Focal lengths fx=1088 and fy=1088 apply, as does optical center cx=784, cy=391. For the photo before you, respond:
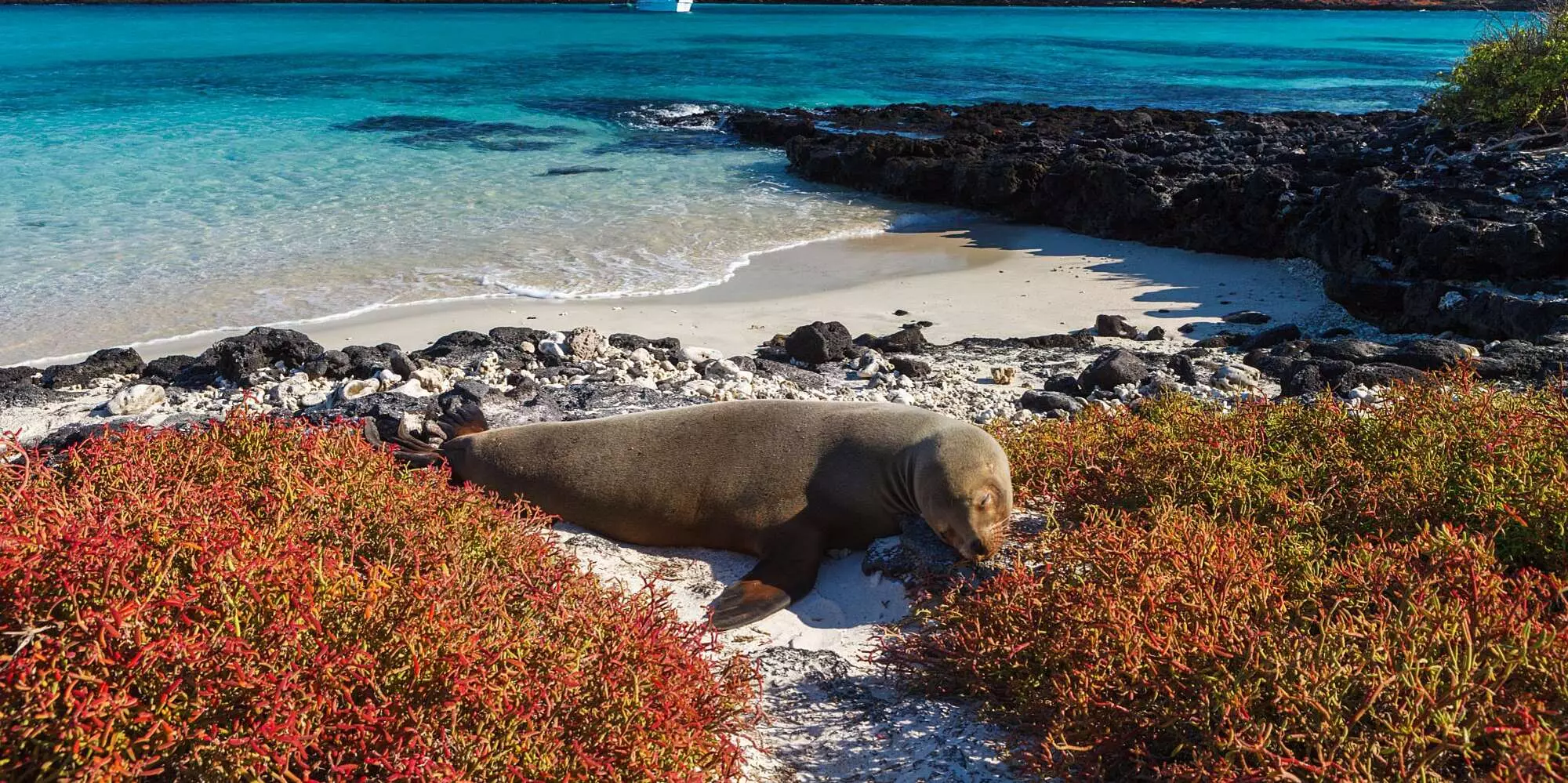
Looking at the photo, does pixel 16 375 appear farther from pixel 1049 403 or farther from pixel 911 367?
pixel 1049 403

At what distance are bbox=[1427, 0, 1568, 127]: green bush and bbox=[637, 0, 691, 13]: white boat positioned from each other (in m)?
88.2

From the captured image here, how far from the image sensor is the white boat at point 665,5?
9688 cm

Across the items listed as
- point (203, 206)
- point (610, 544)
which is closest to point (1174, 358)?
point (610, 544)

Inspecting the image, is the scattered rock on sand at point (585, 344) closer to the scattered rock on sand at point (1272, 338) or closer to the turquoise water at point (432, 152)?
the turquoise water at point (432, 152)

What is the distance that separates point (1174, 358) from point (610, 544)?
4871mm

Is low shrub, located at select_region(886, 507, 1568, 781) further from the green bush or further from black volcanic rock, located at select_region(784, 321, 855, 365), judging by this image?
the green bush

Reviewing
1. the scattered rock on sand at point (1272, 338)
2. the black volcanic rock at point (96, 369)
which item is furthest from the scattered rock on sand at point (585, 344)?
the scattered rock on sand at point (1272, 338)

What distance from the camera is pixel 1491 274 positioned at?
1000cm

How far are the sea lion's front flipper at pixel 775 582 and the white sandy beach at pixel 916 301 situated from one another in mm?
4695

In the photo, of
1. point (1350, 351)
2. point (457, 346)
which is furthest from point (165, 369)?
point (1350, 351)

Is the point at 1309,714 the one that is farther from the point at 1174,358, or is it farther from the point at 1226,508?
the point at 1174,358

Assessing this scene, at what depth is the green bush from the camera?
516 inches

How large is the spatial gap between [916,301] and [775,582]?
23.7ft

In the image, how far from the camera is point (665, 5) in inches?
3866
